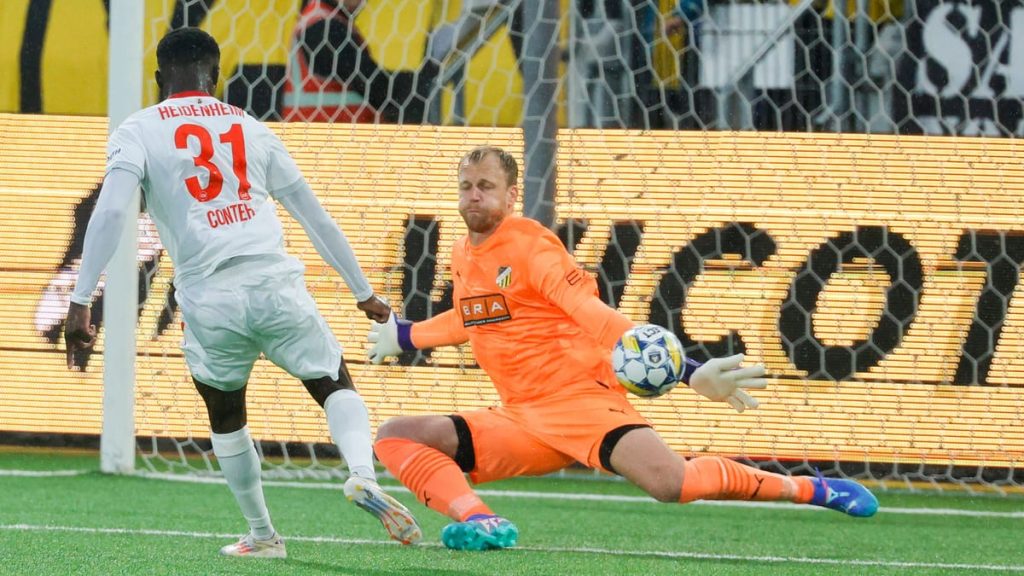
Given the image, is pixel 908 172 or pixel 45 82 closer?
pixel 908 172

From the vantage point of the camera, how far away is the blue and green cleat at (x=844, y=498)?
14.0ft

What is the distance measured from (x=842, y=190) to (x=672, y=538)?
2.10 m

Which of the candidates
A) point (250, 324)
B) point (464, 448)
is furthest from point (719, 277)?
point (250, 324)

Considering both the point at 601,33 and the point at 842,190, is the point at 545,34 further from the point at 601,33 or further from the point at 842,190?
the point at 842,190

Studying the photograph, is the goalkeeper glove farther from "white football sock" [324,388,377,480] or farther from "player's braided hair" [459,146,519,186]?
"white football sock" [324,388,377,480]

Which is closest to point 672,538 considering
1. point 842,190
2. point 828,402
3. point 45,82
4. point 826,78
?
point 828,402

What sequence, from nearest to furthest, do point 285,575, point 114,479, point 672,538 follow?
point 285,575 → point 672,538 → point 114,479

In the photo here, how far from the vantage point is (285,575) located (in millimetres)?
3455

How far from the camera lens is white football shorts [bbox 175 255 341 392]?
3705 mm

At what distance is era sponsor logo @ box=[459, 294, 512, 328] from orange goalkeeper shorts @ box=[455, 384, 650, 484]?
0.96 ft

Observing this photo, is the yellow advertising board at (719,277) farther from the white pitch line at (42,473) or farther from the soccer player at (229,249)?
the soccer player at (229,249)

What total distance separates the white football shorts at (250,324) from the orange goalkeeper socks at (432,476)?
1.83 feet

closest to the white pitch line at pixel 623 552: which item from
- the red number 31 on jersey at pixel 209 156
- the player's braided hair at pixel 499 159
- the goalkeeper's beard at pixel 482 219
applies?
the goalkeeper's beard at pixel 482 219

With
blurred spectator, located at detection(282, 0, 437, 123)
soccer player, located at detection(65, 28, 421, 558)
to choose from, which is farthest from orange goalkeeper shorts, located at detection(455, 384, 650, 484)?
blurred spectator, located at detection(282, 0, 437, 123)
